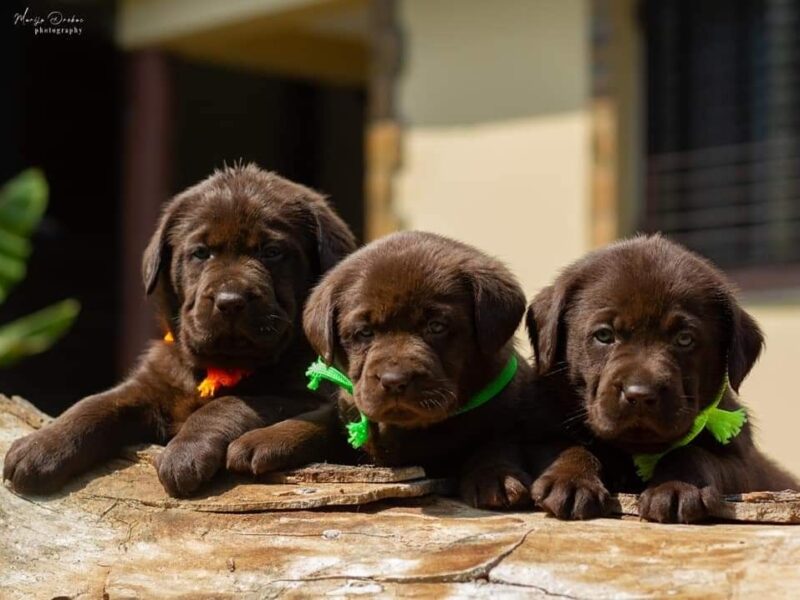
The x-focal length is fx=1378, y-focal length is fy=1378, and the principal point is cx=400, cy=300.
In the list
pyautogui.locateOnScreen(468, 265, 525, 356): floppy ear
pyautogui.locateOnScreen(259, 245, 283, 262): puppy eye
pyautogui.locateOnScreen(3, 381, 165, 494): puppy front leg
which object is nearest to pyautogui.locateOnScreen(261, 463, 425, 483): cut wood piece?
pyautogui.locateOnScreen(468, 265, 525, 356): floppy ear

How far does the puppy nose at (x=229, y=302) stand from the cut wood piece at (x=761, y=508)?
1767mm

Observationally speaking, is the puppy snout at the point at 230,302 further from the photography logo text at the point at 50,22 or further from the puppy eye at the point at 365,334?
the photography logo text at the point at 50,22

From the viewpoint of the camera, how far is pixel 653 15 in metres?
9.77

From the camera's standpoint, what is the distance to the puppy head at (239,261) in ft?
15.7

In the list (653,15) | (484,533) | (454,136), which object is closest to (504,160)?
(454,136)

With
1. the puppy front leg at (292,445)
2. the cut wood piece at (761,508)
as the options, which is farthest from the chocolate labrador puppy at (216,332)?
the cut wood piece at (761,508)

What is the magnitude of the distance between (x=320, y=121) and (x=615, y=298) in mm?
11319

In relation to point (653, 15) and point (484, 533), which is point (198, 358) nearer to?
point (484, 533)

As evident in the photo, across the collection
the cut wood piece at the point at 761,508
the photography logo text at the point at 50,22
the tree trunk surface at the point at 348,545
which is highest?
the photography logo text at the point at 50,22

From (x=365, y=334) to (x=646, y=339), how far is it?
35.0 inches

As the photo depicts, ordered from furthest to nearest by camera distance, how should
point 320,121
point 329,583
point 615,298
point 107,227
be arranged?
1. point 320,121
2. point 107,227
3. point 615,298
4. point 329,583

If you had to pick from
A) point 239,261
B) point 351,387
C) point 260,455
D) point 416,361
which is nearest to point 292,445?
point 260,455

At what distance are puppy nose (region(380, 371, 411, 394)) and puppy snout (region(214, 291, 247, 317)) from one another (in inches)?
29.9

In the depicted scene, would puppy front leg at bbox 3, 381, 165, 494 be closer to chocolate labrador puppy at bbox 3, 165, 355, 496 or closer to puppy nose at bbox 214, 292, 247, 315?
chocolate labrador puppy at bbox 3, 165, 355, 496
